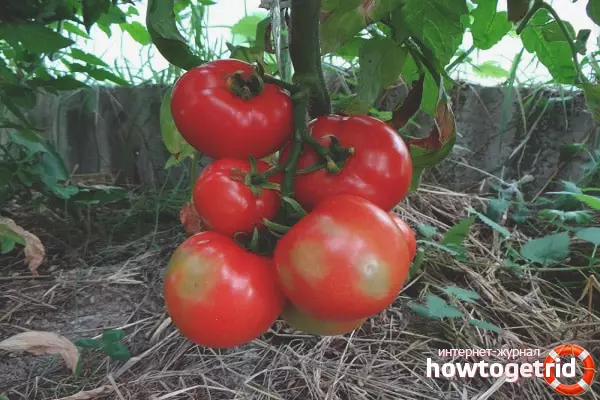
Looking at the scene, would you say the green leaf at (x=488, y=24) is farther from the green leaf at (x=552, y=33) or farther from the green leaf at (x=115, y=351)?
the green leaf at (x=115, y=351)

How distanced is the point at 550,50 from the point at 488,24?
0.32 ft

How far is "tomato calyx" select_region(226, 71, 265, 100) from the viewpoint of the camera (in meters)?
0.49

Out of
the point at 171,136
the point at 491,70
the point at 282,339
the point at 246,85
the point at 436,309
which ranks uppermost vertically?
the point at 246,85

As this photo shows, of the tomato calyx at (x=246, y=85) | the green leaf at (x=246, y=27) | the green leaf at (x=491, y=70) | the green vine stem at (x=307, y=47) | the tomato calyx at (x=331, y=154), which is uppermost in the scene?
the green vine stem at (x=307, y=47)

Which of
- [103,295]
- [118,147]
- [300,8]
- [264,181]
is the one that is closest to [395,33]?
[300,8]

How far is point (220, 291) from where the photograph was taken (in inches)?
18.2

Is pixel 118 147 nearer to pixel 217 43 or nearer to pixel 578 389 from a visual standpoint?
pixel 217 43

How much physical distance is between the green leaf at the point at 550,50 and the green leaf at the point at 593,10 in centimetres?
17

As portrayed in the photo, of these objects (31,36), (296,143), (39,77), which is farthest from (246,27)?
(296,143)

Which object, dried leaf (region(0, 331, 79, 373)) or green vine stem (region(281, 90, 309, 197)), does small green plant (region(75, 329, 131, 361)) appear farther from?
green vine stem (region(281, 90, 309, 197))

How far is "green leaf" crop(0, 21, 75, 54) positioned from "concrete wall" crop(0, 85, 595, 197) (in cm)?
90

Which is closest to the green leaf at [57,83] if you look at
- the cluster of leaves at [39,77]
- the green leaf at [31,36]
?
the cluster of leaves at [39,77]

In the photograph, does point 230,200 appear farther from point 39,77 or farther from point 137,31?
point 137,31

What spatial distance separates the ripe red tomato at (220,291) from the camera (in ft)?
1.51
